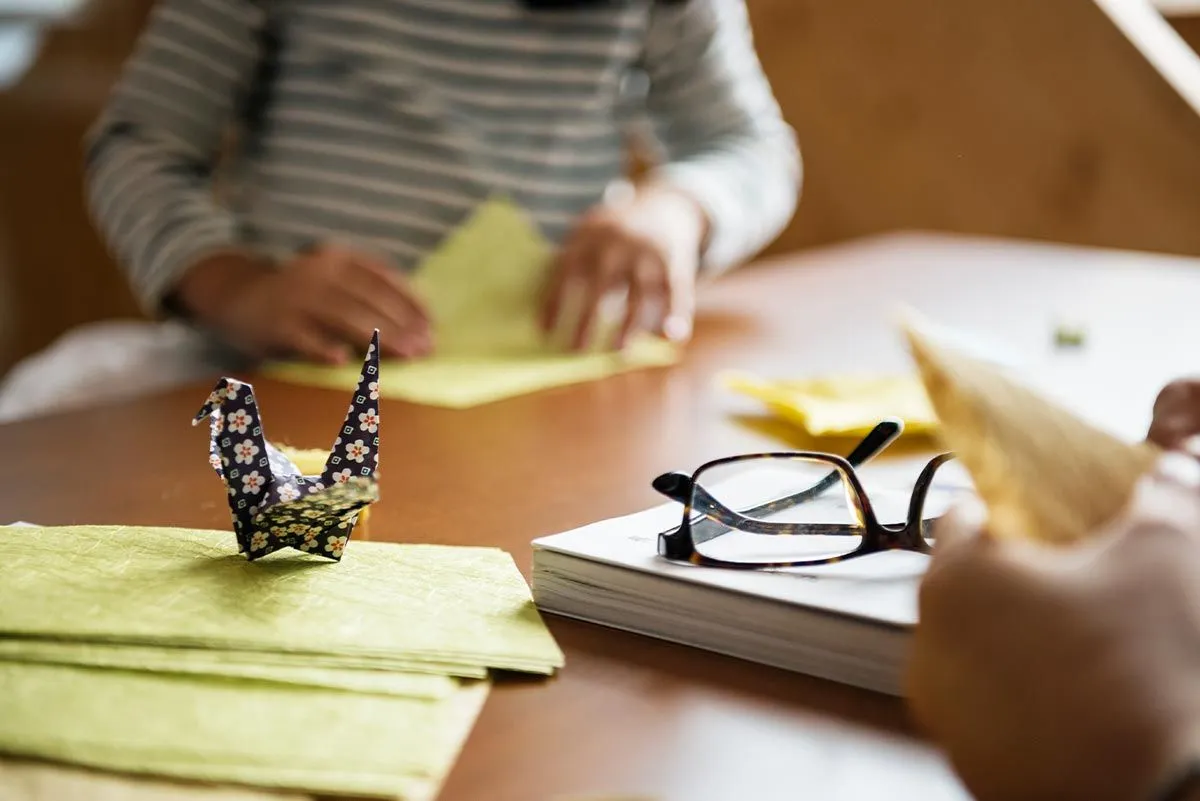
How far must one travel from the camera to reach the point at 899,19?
206cm

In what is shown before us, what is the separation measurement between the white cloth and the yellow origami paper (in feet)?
1.38

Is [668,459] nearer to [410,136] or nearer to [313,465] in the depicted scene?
[313,465]

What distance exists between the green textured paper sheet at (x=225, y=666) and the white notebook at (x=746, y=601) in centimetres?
7

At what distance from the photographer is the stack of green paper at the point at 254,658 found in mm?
330

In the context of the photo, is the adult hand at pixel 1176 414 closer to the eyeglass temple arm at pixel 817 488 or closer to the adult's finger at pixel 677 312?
the eyeglass temple arm at pixel 817 488

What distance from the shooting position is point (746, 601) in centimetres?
41

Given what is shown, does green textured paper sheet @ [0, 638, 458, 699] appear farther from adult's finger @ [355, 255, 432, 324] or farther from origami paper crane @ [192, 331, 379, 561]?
adult's finger @ [355, 255, 432, 324]

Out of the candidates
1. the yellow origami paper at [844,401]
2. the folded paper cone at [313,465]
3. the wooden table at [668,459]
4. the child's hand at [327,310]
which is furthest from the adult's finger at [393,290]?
the folded paper cone at [313,465]

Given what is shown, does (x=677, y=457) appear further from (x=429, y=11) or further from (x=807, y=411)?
(x=429, y=11)

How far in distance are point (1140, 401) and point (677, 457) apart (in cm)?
32

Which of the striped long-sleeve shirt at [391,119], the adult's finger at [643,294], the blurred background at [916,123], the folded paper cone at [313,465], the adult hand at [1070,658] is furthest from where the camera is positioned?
the blurred background at [916,123]

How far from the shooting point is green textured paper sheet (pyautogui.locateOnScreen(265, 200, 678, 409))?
2.76ft

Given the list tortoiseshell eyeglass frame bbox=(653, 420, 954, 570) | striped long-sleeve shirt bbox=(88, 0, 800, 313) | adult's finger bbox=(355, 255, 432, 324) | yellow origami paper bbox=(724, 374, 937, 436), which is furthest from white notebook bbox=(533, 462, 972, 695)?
striped long-sleeve shirt bbox=(88, 0, 800, 313)

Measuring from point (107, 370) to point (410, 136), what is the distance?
13.6 inches
